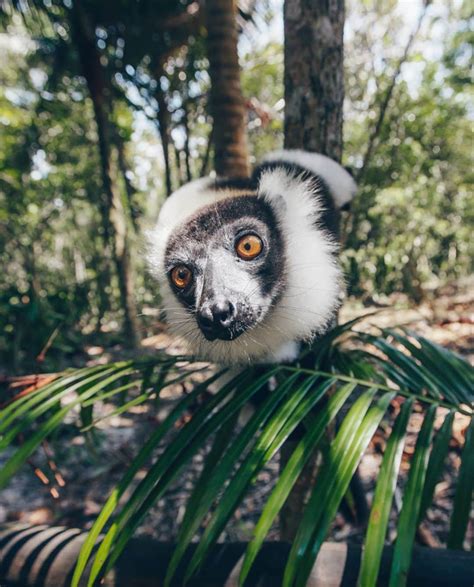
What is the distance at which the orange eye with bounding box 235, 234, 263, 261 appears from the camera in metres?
1.59

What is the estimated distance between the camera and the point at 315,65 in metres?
1.86

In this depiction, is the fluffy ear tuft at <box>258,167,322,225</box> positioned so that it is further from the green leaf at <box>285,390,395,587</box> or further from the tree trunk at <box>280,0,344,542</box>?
the green leaf at <box>285,390,395,587</box>

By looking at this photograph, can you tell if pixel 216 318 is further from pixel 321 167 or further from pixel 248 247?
pixel 321 167

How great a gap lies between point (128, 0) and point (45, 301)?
14.4ft

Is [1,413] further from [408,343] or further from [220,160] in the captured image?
[220,160]

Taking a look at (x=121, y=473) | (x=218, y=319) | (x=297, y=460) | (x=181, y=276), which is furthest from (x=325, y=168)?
(x=121, y=473)

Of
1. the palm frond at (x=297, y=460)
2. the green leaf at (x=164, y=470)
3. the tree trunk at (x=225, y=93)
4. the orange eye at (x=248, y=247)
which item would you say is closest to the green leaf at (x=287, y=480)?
the palm frond at (x=297, y=460)

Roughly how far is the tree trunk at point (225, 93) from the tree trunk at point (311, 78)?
0.80m

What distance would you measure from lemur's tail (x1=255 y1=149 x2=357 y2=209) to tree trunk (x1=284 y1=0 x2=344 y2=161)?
113 millimetres

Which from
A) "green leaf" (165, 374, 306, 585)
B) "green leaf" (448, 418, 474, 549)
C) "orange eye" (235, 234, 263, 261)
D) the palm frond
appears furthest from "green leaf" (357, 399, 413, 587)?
"orange eye" (235, 234, 263, 261)

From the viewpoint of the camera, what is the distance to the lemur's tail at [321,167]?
72.4 inches

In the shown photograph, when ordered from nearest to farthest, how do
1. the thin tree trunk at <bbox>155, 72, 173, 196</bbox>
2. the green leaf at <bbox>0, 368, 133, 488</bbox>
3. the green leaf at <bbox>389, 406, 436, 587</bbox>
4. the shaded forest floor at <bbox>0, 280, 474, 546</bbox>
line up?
the green leaf at <bbox>389, 406, 436, 587</bbox> < the green leaf at <bbox>0, 368, 133, 488</bbox> < the shaded forest floor at <bbox>0, 280, 474, 546</bbox> < the thin tree trunk at <bbox>155, 72, 173, 196</bbox>

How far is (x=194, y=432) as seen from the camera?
1.24 m

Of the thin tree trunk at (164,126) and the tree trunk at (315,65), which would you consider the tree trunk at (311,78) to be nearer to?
the tree trunk at (315,65)
